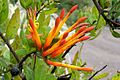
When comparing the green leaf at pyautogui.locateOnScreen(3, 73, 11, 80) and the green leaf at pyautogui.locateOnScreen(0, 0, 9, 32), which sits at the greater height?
the green leaf at pyautogui.locateOnScreen(0, 0, 9, 32)

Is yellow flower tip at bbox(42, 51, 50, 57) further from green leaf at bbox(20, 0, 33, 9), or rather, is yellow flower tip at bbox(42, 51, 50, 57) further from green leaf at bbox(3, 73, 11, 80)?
green leaf at bbox(20, 0, 33, 9)

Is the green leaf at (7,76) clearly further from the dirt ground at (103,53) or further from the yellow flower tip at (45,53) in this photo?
the dirt ground at (103,53)

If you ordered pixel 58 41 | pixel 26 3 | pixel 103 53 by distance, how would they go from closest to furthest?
pixel 58 41
pixel 26 3
pixel 103 53

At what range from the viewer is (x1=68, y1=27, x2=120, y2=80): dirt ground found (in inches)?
375

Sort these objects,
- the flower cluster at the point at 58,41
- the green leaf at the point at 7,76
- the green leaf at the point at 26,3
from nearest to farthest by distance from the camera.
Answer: the flower cluster at the point at 58,41
the green leaf at the point at 7,76
the green leaf at the point at 26,3

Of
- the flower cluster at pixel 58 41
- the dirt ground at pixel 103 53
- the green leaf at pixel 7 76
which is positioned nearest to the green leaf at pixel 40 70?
the flower cluster at pixel 58 41

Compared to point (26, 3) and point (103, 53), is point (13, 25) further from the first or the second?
point (103, 53)

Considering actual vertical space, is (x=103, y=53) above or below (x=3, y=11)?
below

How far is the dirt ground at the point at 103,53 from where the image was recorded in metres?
9.52

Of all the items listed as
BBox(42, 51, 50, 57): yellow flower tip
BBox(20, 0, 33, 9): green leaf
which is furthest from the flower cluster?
BBox(20, 0, 33, 9): green leaf

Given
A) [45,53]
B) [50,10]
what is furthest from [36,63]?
[50,10]

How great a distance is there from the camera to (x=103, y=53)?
10.5m

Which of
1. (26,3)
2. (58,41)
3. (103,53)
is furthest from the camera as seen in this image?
(103,53)

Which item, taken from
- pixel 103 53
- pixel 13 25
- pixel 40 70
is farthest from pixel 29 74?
pixel 103 53
